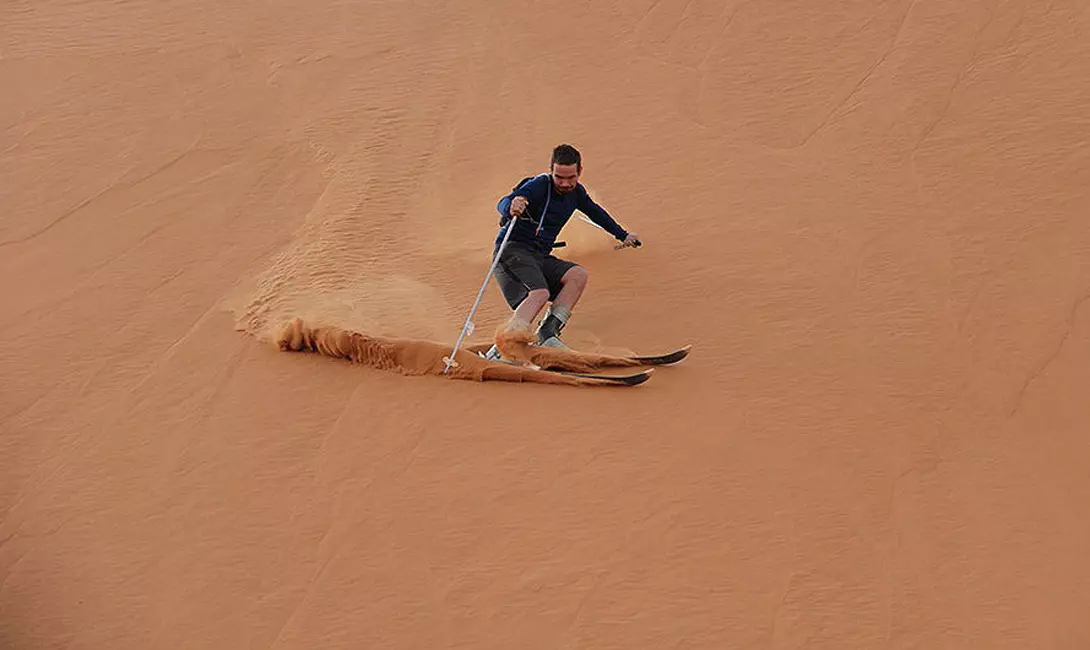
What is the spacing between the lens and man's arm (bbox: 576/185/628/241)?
5.65 meters

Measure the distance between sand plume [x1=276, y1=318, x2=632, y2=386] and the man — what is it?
0.12 meters

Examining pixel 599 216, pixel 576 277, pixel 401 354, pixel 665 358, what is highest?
pixel 599 216

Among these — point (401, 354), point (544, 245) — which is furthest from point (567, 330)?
point (401, 354)

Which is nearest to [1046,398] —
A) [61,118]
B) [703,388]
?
[703,388]

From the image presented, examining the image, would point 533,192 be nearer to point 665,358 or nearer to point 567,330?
point 567,330

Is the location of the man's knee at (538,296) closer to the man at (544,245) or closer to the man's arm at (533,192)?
the man at (544,245)

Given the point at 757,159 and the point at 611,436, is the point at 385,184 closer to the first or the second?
→ the point at 757,159

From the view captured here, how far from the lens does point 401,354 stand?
5.35 m

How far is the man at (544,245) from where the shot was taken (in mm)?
5375

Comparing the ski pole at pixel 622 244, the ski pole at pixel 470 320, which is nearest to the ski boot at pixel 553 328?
the ski pole at pixel 470 320

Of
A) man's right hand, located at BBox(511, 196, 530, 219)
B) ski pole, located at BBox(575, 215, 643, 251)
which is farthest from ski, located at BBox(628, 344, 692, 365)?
man's right hand, located at BBox(511, 196, 530, 219)

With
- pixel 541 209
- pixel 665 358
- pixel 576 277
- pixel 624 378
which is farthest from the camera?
pixel 541 209

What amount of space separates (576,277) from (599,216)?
1.14 feet

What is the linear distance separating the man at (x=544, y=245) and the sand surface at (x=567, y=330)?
0.60 ft
